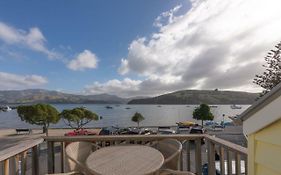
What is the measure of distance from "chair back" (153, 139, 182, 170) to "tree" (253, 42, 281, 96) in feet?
25.9

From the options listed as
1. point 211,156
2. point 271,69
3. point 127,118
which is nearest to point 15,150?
point 211,156

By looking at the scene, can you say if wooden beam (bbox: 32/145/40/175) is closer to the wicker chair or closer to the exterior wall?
the wicker chair

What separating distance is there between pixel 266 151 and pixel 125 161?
63.8 inches

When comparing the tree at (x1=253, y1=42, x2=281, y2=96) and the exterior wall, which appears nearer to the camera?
the exterior wall

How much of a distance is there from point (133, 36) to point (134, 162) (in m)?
13.8

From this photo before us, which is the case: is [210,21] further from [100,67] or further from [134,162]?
[100,67]

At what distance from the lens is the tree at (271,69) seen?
31.7 feet

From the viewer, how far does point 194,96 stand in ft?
299

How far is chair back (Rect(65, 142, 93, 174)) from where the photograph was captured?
268 centimetres

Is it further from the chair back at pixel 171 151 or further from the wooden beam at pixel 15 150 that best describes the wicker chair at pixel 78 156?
the chair back at pixel 171 151

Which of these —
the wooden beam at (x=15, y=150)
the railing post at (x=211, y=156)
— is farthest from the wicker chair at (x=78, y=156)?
the railing post at (x=211, y=156)

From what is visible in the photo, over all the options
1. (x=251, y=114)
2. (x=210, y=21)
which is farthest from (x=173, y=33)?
(x=251, y=114)

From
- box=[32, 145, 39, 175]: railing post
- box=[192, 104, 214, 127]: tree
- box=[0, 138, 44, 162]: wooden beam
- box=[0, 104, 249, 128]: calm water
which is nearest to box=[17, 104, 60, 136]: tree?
box=[192, 104, 214, 127]: tree

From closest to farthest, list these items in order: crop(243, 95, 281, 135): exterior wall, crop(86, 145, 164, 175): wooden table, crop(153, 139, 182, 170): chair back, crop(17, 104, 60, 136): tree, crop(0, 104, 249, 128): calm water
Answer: crop(243, 95, 281, 135): exterior wall, crop(86, 145, 164, 175): wooden table, crop(153, 139, 182, 170): chair back, crop(17, 104, 60, 136): tree, crop(0, 104, 249, 128): calm water
